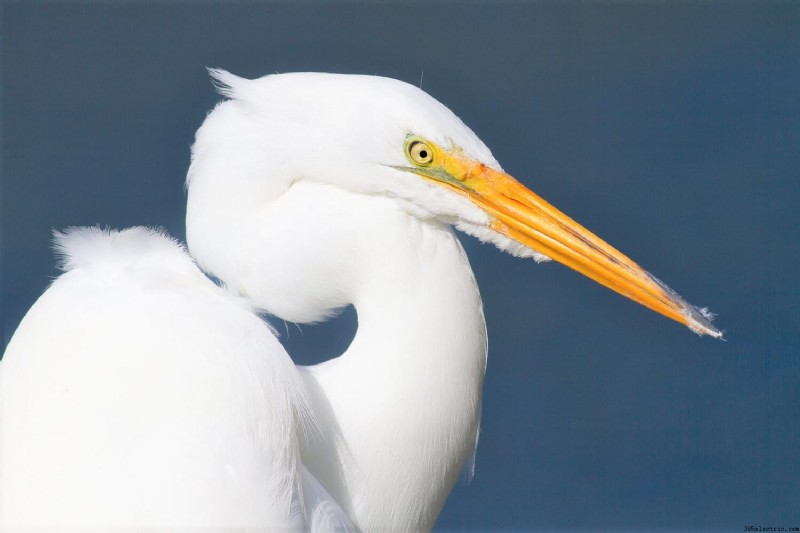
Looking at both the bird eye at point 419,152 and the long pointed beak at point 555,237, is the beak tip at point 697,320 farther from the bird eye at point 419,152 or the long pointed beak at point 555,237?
the bird eye at point 419,152

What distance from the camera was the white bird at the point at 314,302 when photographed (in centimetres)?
141

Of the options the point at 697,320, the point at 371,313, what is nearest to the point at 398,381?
the point at 371,313

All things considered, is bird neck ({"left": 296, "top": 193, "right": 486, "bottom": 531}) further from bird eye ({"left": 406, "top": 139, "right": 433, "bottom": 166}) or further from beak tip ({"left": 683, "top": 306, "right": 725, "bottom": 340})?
beak tip ({"left": 683, "top": 306, "right": 725, "bottom": 340})

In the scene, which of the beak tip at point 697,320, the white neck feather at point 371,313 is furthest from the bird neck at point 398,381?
the beak tip at point 697,320

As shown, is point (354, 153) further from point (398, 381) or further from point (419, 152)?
point (398, 381)

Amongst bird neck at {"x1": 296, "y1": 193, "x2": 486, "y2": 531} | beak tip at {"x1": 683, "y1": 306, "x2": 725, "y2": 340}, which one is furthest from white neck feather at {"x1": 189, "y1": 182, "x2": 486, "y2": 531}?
beak tip at {"x1": 683, "y1": 306, "x2": 725, "y2": 340}

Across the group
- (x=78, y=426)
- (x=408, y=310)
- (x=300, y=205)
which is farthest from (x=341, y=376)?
(x=78, y=426)

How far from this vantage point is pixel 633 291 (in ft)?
5.18

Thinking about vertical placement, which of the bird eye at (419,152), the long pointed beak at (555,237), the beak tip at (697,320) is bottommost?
the beak tip at (697,320)

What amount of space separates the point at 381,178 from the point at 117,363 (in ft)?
1.36

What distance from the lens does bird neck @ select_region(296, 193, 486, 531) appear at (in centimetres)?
150

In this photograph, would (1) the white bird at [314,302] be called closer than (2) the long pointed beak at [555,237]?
Answer: Yes

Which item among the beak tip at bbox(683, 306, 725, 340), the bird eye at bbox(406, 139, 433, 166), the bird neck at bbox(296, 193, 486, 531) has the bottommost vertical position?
the bird neck at bbox(296, 193, 486, 531)

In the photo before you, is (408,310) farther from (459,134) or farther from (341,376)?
(459,134)
